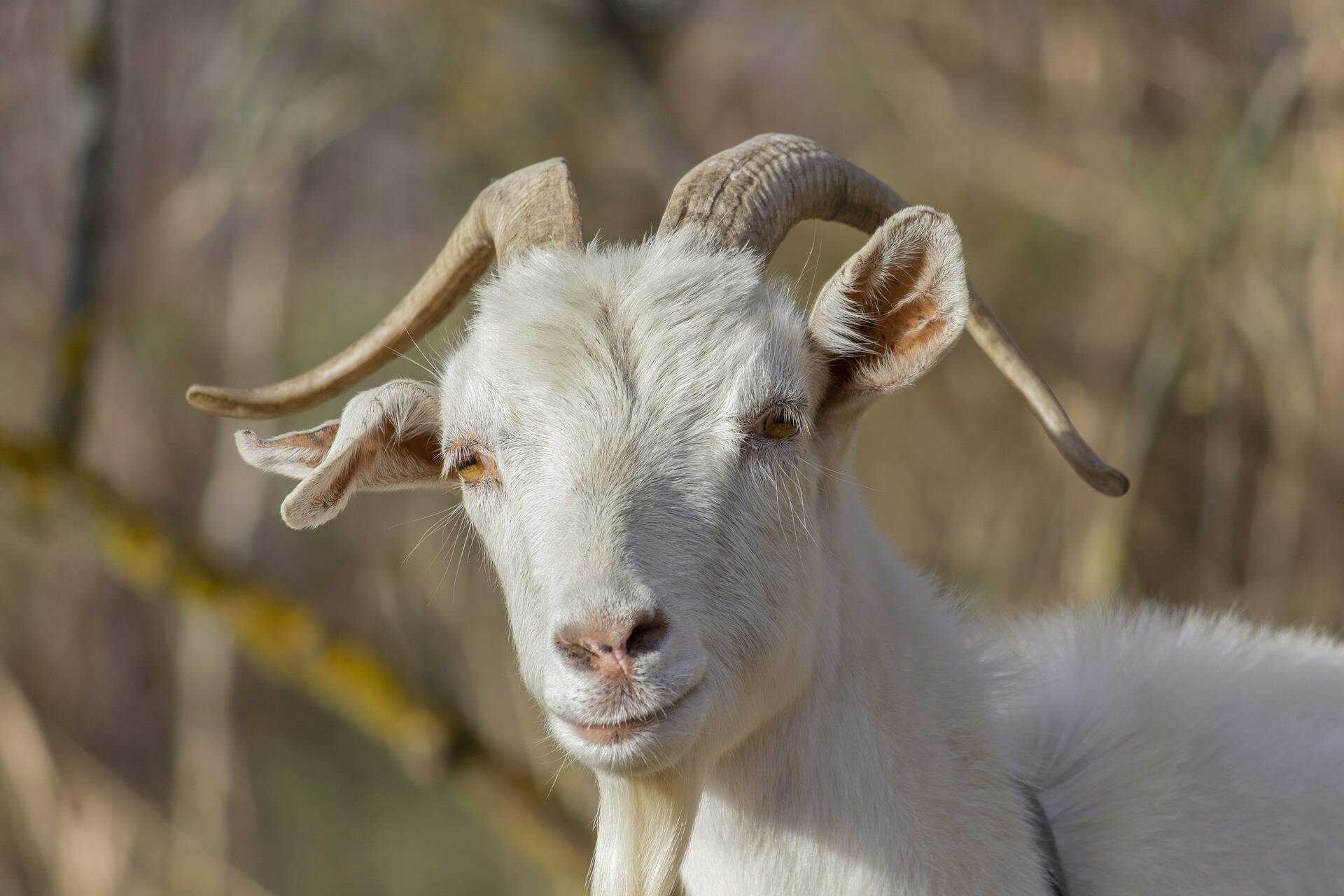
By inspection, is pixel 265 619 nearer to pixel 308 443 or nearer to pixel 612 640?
pixel 308 443

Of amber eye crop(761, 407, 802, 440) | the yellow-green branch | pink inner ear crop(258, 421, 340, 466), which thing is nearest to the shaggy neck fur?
amber eye crop(761, 407, 802, 440)

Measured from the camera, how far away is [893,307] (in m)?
2.88

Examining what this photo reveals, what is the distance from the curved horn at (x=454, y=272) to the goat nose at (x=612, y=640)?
40.8 inches

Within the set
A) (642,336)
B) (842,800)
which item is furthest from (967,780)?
(642,336)

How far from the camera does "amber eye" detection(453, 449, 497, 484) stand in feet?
9.52

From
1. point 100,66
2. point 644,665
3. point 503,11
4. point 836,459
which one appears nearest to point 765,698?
point 644,665

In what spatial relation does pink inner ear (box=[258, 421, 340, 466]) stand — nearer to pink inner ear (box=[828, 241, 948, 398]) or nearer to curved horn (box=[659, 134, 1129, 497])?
curved horn (box=[659, 134, 1129, 497])

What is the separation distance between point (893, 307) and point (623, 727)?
3.65 feet

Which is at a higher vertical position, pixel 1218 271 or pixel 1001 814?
pixel 1001 814

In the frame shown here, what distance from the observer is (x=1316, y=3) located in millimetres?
6379

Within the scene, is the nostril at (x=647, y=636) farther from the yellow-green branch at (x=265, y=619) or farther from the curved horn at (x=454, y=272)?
the yellow-green branch at (x=265, y=619)

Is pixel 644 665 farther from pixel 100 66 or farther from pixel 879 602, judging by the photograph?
pixel 100 66

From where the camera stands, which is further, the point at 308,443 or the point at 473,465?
the point at 308,443

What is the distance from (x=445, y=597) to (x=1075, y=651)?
7455 mm
